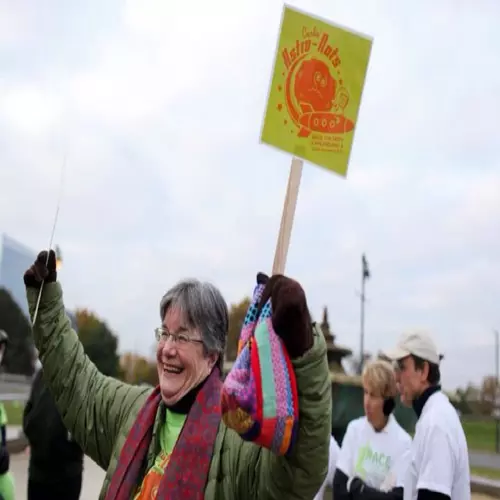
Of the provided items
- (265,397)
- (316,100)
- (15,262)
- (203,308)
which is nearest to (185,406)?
(203,308)

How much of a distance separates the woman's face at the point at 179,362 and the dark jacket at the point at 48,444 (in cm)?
280

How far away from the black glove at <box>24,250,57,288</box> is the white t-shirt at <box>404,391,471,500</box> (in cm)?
195

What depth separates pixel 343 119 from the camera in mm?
2527

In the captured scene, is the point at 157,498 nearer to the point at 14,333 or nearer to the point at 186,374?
the point at 186,374

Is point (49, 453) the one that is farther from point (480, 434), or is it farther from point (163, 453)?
point (480, 434)

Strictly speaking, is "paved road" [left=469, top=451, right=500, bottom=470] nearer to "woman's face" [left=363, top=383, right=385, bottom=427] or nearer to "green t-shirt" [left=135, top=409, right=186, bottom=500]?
"woman's face" [left=363, top=383, right=385, bottom=427]

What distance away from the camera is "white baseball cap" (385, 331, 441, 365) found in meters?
3.84

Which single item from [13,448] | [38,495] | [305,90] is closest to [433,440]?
[305,90]

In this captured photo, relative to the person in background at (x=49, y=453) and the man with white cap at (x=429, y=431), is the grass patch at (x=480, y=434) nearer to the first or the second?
the person in background at (x=49, y=453)

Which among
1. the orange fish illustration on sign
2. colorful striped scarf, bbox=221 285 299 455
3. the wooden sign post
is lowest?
colorful striped scarf, bbox=221 285 299 455

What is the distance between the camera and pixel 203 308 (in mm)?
2479

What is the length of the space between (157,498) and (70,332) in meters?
0.76

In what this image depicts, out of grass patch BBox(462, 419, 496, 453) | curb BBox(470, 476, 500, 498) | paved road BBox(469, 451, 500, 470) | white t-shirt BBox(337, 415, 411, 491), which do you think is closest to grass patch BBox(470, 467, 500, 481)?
paved road BBox(469, 451, 500, 470)

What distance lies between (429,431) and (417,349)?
48cm
